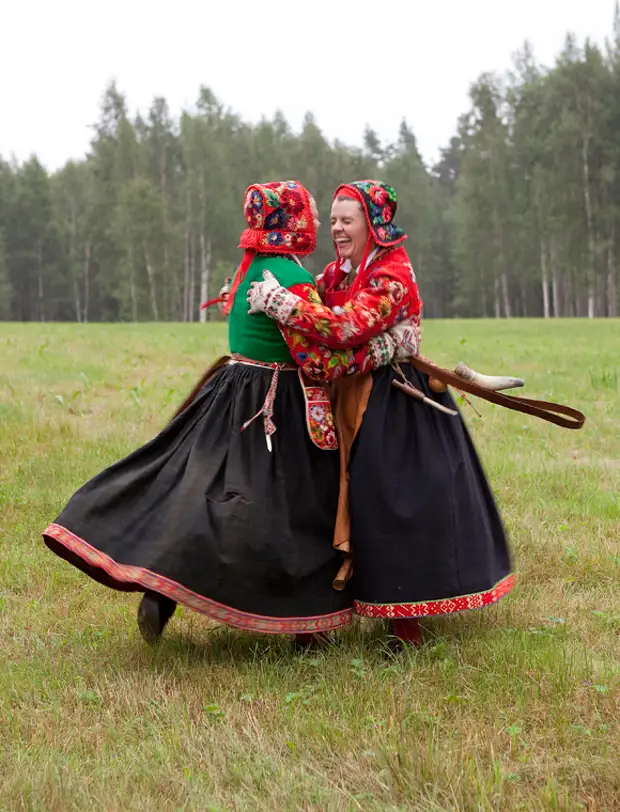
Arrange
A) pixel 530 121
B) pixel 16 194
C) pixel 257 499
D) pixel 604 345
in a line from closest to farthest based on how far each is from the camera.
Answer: pixel 257 499 → pixel 604 345 → pixel 530 121 → pixel 16 194

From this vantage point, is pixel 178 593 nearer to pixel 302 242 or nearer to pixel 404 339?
pixel 404 339

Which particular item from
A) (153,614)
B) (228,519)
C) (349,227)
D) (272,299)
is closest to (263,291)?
(272,299)

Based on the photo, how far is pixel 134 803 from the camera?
9.22ft

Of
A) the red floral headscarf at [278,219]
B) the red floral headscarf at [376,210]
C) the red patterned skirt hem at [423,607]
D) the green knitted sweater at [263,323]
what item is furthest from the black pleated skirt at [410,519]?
the red floral headscarf at [278,219]

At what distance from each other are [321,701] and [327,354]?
1.30 m

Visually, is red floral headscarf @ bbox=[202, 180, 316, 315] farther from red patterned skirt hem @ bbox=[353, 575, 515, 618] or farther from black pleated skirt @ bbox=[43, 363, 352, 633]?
red patterned skirt hem @ bbox=[353, 575, 515, 618]

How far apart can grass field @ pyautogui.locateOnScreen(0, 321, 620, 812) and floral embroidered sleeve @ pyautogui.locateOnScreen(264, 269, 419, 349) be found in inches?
49.1

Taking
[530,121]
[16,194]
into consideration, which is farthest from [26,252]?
[530,121]

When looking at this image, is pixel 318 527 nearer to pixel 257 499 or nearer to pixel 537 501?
pixel 257 499

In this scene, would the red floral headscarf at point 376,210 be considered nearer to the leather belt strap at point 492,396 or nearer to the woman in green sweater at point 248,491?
the woman in green sweater at point 248,491

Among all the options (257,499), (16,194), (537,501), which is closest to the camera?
(257,499)

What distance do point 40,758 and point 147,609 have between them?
88 centimetres

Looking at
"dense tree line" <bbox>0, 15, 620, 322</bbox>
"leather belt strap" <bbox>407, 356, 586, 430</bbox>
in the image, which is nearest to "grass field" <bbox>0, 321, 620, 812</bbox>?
"leather belt strap" <bbox>407, 356, 586, 430</bbox>

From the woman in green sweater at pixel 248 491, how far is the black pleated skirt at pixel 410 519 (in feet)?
0.42
